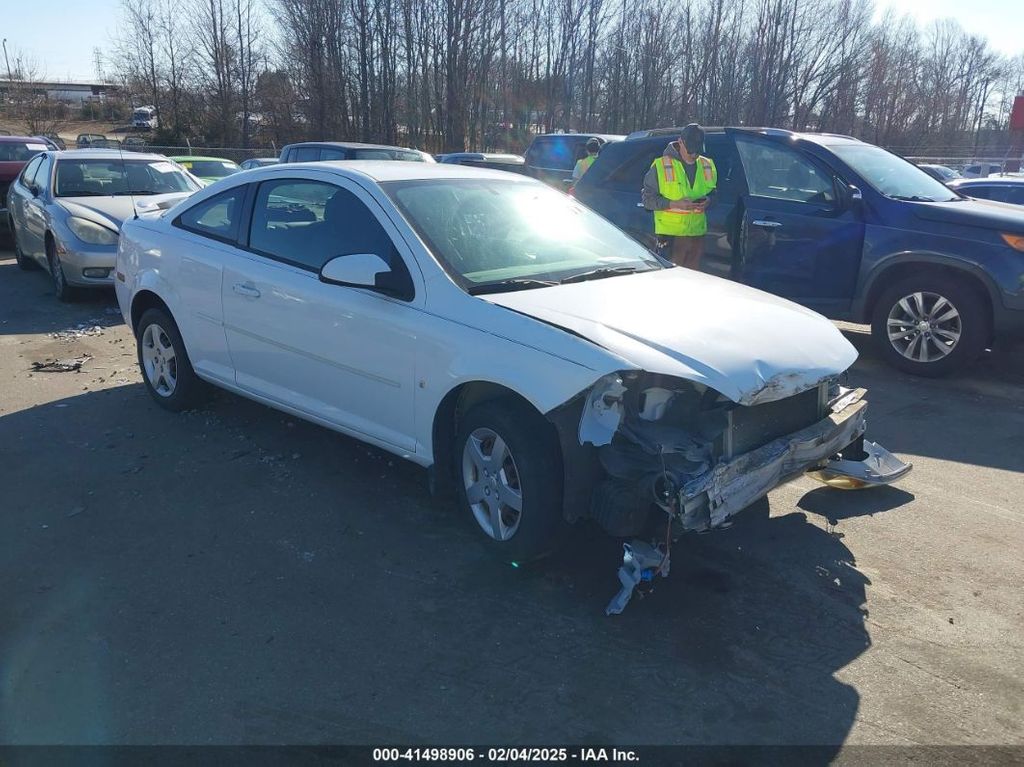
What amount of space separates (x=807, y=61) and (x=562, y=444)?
4138cm

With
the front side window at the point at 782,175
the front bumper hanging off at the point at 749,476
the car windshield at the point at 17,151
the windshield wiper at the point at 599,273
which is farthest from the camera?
the car windshield at the point at 17,151

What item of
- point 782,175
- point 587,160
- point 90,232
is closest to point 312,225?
point 782,175

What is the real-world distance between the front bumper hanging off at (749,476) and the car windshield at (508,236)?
134 cm

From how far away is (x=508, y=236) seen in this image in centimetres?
448

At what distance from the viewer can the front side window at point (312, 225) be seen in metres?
4.37

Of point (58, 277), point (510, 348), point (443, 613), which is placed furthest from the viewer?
point (58, 277)

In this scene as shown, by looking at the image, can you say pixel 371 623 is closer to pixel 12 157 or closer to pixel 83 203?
pixel 83 203

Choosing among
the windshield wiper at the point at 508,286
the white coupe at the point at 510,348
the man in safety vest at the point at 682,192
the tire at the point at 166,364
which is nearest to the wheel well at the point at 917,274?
the man in safety vest at the point at 682,192

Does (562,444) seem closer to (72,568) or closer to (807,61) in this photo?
(72,568)

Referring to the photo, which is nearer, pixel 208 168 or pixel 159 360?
pixel 159 360

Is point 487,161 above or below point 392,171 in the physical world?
below

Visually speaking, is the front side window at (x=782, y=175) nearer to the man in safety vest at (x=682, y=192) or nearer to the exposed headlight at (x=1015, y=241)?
the man in safety vest at (x=682, y=192)

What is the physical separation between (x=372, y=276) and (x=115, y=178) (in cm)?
823

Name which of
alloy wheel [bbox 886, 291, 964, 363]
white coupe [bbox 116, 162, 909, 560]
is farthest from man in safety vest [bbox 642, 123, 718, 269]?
white coupe [bbox 116, 162, 909, 560]
